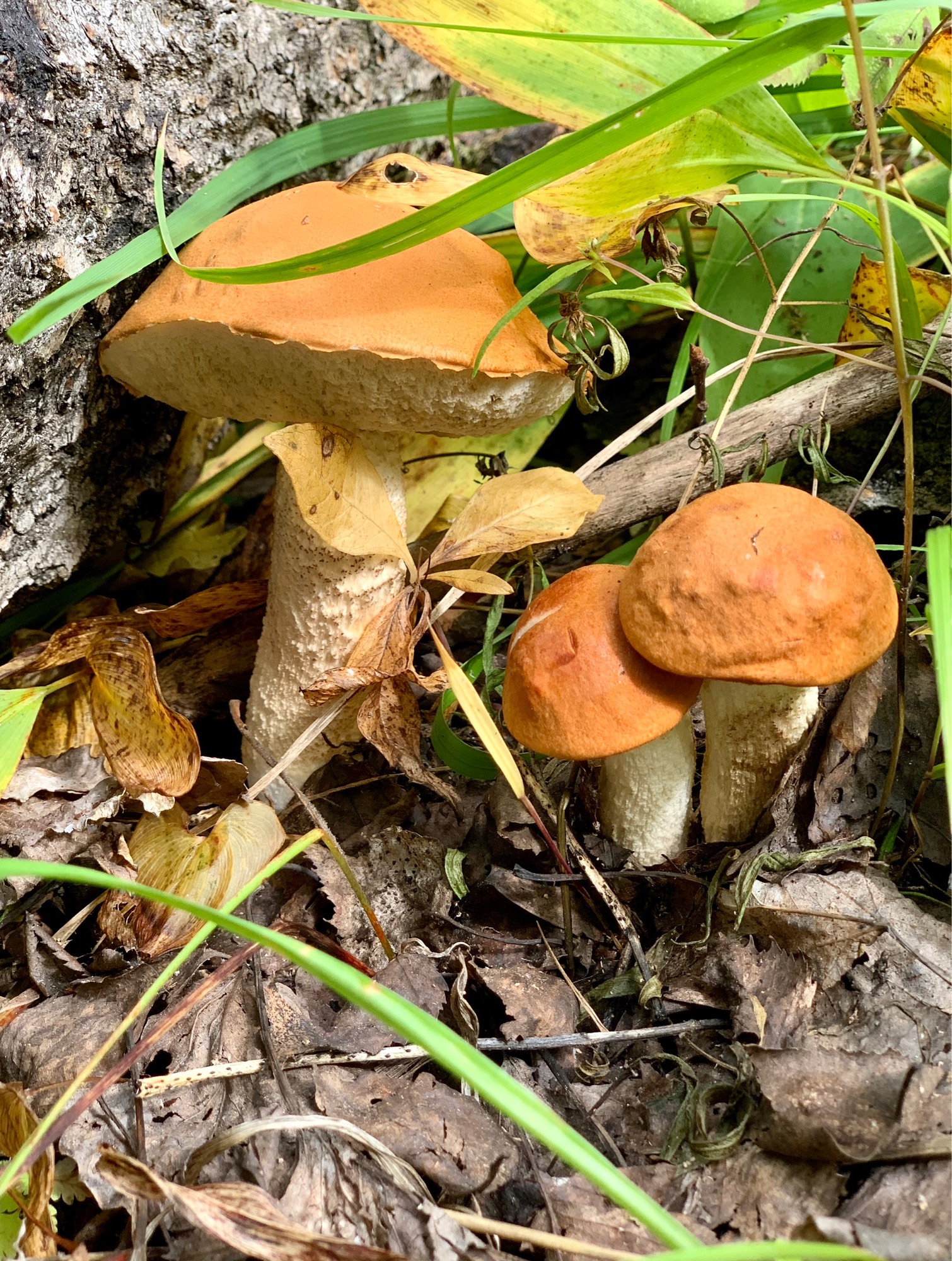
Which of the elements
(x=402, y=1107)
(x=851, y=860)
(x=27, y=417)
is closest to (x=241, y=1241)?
(x=402, y=1107)

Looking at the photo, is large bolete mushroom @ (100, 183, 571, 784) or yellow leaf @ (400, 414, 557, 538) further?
yellow leaf @ (400, 414, 557, 538)

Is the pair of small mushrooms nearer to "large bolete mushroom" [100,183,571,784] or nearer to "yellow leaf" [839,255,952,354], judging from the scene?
"large bolete mushroom" [100,183,571,784]

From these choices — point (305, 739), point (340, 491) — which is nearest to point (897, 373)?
point (340, 491)

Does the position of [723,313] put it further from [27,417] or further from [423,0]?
[27,417]

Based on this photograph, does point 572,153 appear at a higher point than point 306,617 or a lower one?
higher

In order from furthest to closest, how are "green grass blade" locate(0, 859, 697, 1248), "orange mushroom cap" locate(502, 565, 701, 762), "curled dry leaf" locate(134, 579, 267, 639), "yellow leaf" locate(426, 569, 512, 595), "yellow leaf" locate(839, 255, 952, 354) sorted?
"curled dry leaf" locate(134, 579, 267, 639) < "yellow leaf" locate(839, 255, 952, 354) < "yellow leaf" locate(426, 569, 512, 595) < "orange mushroom cap" locate(502, 565, 701, 762) < "green grass blade" locate(0, 859, 697, 1248)

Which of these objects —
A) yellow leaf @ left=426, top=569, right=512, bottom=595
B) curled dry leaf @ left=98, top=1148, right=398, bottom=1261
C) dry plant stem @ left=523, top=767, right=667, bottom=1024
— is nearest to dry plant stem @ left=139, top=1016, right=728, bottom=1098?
dry plant stem @ left=523, top=767, right=667, bottom=1024

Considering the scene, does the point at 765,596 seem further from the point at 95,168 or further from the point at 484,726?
the point at 95,168
